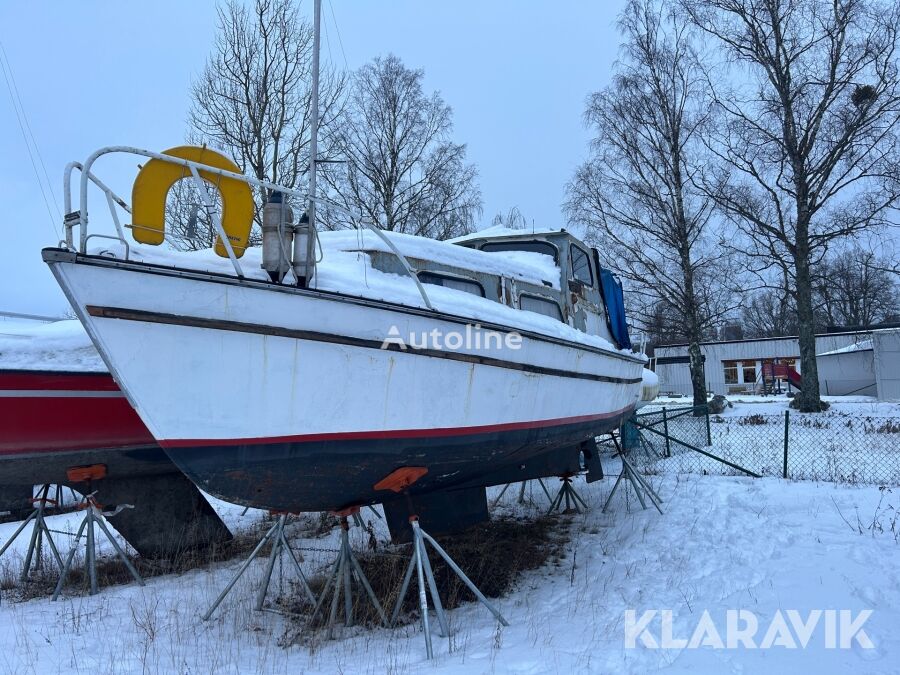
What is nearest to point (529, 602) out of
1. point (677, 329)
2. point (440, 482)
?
point (440, 482)

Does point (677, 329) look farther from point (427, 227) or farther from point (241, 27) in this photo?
point (241, 27)

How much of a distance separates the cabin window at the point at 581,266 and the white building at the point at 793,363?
64.3ft

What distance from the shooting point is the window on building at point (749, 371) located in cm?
3072

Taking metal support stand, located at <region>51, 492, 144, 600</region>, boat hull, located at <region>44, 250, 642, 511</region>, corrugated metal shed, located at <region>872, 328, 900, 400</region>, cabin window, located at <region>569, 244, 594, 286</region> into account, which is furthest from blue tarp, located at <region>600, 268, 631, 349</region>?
corrugated metal shed, located at <region>872, 328, 900, 400</region>

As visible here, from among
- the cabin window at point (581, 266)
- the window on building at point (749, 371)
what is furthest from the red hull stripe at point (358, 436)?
the window on building at point (749, 371)

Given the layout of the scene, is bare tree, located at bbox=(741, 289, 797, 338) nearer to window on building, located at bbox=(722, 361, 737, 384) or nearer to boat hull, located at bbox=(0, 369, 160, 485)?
window on building, located at bbox=(722, 361, 737, 384)

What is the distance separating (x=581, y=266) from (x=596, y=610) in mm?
3638

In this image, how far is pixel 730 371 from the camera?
104 ft

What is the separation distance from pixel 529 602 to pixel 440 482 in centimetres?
129

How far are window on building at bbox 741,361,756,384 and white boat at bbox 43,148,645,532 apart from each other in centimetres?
3045

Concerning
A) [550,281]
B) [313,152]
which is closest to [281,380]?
[313,152]

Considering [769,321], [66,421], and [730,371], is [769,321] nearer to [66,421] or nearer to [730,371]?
[730,371]

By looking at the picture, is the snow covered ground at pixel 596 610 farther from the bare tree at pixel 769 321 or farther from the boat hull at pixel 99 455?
the bare tree at pixel 769 321

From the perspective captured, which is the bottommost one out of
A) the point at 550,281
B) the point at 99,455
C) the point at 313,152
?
the point at 99,455
